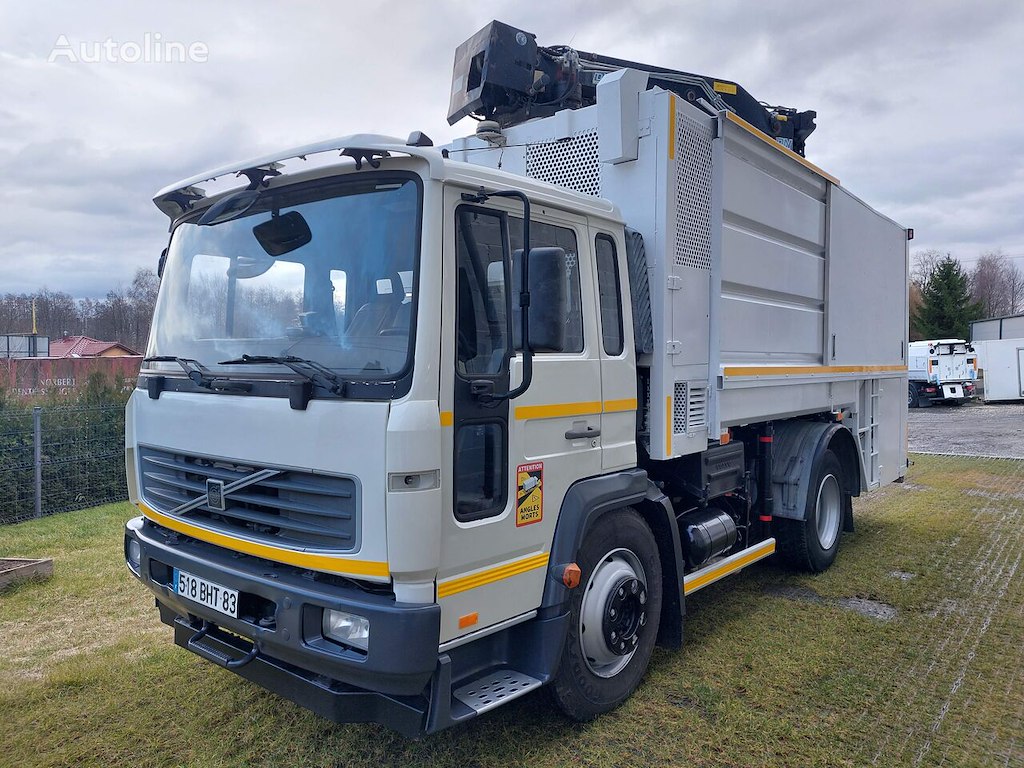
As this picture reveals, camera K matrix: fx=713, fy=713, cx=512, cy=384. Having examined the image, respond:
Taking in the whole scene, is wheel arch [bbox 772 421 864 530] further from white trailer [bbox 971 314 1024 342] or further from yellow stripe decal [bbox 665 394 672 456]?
white trailer [bbox 971 314 1024 342]

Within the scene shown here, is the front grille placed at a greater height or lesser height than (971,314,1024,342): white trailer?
lesser

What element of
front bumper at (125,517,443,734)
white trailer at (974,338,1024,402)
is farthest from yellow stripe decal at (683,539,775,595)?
white trailer at (974,338,1024,402)

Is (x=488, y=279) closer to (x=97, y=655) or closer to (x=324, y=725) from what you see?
(x=324, y=725)

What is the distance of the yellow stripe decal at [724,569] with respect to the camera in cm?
412

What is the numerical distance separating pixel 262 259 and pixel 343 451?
1.06 metres

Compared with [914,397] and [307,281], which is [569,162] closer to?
[307,281]

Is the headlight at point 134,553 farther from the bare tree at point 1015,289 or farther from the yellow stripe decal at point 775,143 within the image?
the bare tree at point 1015,289

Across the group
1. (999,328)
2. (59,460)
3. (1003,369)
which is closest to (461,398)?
(59,460)

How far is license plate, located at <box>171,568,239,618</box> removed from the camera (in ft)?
9.48

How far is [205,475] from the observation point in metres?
3.08

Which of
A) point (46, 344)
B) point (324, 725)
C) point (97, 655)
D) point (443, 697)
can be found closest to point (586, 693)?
point (443, 697)

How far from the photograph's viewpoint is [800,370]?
17.3 ft

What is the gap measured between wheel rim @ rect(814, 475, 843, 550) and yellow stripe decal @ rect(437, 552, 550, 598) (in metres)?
3.52

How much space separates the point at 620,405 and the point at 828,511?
10.8ft
